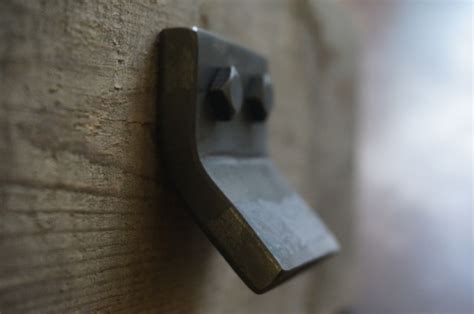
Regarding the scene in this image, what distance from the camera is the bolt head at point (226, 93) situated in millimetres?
448

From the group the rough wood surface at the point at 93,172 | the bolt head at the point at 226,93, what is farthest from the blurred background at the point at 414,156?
the bolt head at the point at 226,93

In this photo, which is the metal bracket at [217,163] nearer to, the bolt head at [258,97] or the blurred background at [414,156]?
the bolt head at [258,97]

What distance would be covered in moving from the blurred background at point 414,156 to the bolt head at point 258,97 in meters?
Result: 0.56

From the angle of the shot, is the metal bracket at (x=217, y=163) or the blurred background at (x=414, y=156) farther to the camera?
the blurred background at (x=414, y=156)

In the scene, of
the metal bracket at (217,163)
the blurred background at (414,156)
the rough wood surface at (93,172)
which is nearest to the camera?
the rough wood surface at (93,172)

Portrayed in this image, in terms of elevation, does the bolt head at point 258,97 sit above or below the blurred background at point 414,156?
above

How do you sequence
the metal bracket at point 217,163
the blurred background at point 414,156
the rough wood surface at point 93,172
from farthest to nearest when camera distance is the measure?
the blurred background at point 414,156 < the metal bracket at point 217,163 < the rough wood surface at point 93,172

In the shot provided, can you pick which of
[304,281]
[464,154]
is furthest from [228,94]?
[464,154]

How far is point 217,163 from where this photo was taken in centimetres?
46

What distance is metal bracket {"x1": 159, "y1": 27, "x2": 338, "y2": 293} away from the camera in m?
0.42

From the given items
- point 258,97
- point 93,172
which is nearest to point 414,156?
point 258,97

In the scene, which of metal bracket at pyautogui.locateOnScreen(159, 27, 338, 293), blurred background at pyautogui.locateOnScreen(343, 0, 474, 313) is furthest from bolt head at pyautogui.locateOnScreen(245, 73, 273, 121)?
blurred background at pyautogui.locateOnScreen(343, 0, 474, 313)

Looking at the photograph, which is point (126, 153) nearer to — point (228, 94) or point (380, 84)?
point (228, 94)

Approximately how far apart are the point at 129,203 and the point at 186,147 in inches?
2.2
